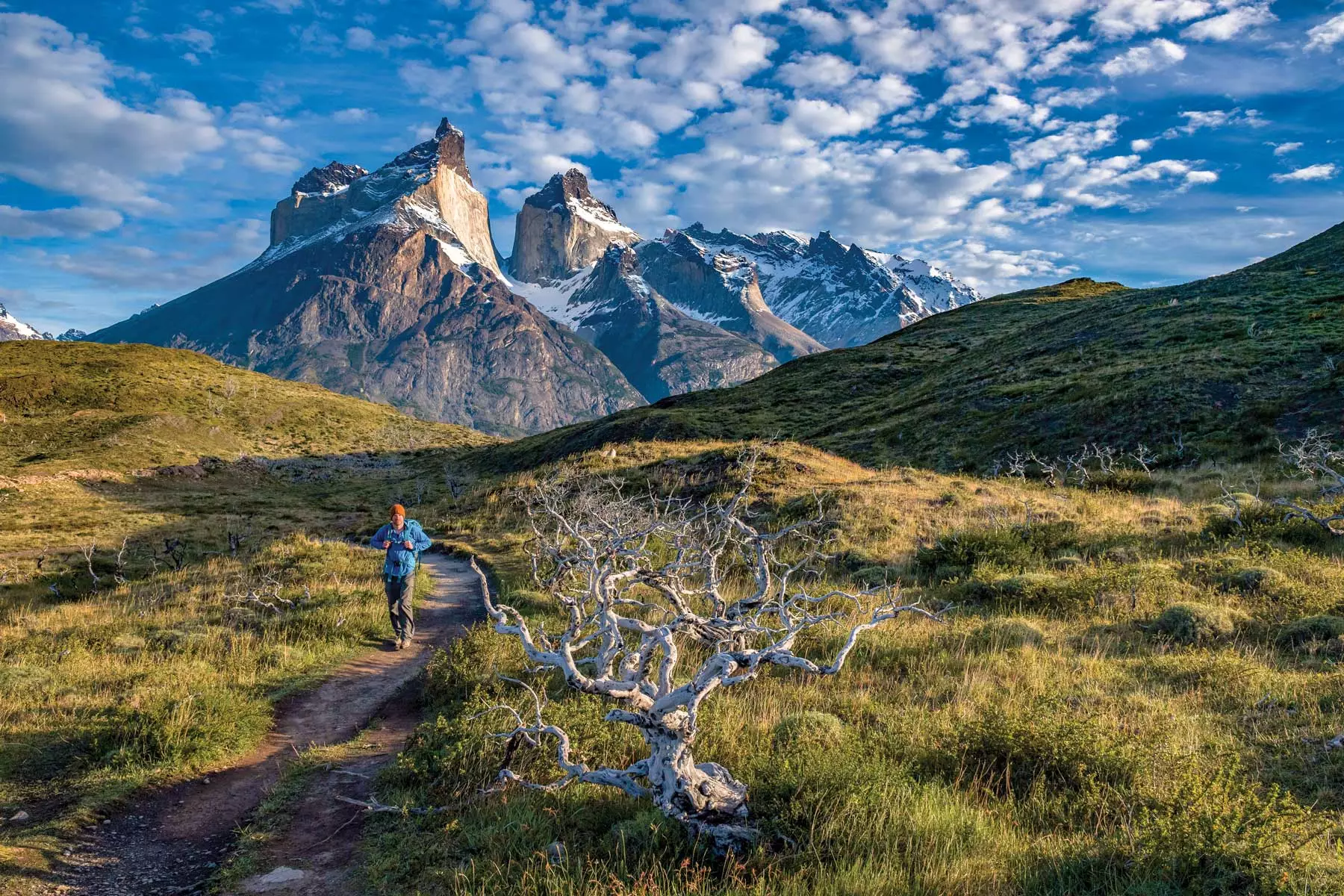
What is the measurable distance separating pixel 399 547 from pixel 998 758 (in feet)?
34.7

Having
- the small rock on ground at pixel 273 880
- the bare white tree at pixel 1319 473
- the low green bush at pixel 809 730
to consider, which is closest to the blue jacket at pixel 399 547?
the small rock on ground at pixel 273 880

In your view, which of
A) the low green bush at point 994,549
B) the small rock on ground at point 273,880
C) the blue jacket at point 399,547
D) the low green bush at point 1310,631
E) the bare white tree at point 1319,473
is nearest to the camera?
the small rock on ground at point 273,880

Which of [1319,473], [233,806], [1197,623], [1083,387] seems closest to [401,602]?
[233,806]

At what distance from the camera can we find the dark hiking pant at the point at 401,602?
12.3 metres

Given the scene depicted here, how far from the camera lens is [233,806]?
6539 mm

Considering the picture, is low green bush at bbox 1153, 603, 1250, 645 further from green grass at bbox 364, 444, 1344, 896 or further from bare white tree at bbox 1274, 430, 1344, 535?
bare white tree at bbox 1274, 430, 1344, 535

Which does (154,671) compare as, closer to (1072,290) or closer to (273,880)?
(273,880)

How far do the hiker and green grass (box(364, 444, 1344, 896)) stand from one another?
10.1 feet

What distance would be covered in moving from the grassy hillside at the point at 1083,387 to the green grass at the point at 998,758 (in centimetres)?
1713

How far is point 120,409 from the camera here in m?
68.1

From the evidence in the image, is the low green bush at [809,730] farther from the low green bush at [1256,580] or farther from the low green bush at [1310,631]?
the low green bush at [1256,580]

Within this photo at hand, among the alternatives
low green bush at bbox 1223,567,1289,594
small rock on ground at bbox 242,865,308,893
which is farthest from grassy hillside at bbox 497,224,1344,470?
small rock on ground at bbox 242,865,308,893

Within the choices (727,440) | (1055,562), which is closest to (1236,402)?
(1055,562)

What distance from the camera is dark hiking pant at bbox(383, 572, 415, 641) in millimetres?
12289
